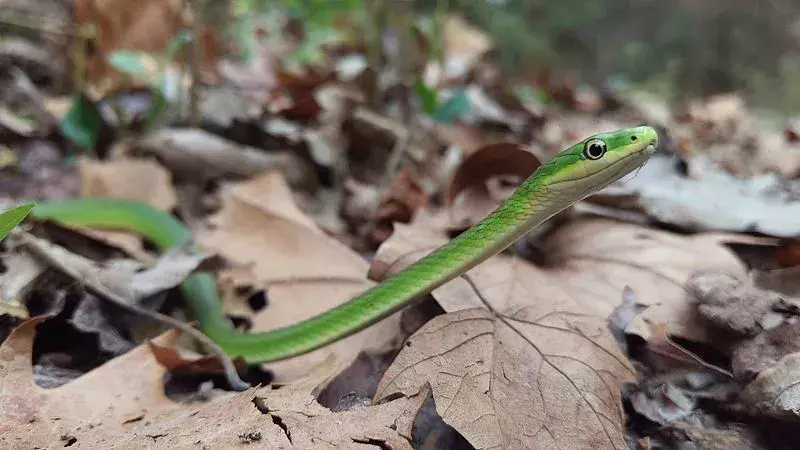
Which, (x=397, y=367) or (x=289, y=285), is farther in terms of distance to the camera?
(x=289, y=285)

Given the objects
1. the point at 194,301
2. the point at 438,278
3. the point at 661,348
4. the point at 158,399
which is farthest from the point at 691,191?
the point at 158,399

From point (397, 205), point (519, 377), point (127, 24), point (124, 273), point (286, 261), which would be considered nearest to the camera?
point (519, 377)

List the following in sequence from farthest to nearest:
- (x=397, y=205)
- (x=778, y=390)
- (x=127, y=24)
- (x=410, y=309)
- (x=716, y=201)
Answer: (x=127, y=24)
(x=397, y=205)
(x=716, y=201)
(x=410, y=309)
(x=778, y=390)

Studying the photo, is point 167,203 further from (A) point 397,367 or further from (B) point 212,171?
(A) point 397,367

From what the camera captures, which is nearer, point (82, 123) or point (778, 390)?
point (778, 390)

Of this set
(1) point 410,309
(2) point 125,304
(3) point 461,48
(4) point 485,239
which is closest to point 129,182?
(2) point 125,304

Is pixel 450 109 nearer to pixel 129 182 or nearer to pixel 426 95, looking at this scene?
pixel 426 95
